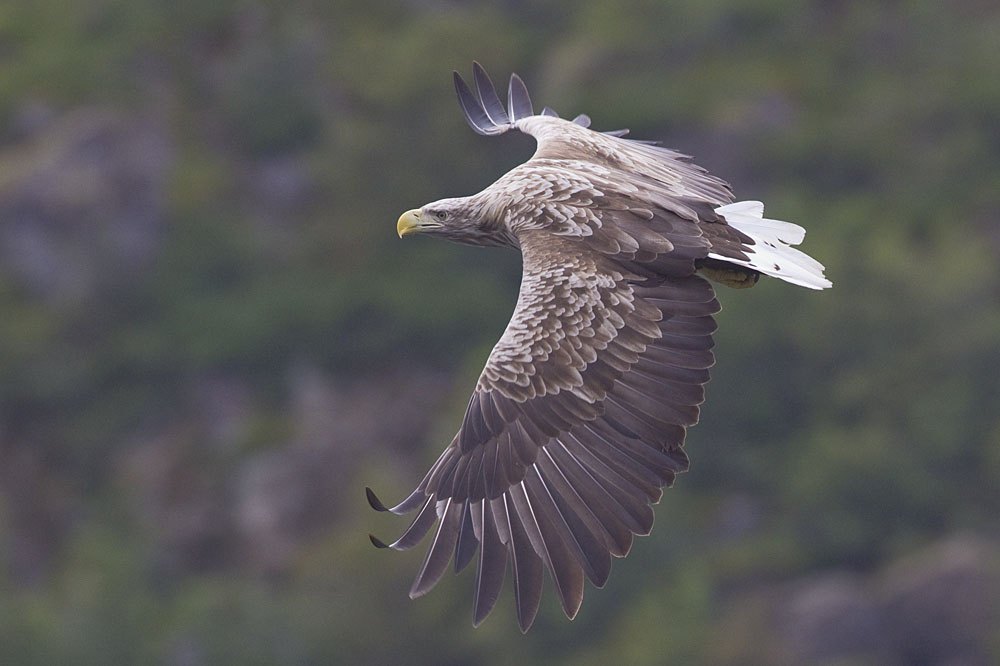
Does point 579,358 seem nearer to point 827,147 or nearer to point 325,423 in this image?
point 325,423

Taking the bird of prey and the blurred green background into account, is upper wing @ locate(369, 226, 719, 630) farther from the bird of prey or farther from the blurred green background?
the blurred green background

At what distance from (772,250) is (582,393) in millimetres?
1630

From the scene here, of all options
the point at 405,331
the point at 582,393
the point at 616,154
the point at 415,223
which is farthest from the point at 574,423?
the point at 405,331

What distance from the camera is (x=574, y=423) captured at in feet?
37.7

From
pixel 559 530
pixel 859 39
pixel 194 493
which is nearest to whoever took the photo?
pixel 559 530

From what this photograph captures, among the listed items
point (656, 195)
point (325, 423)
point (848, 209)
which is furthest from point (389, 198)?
point (656, 195)

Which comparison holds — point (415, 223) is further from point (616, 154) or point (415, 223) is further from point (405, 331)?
point (405, 331)

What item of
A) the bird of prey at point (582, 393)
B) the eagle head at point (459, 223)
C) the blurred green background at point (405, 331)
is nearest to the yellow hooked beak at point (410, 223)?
the eagle head at point (459, 223)

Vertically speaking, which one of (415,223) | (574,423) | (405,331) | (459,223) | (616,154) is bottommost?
(574,423)

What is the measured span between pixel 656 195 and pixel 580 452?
1.93 meters

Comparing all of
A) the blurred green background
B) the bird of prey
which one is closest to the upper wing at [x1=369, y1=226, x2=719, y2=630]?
the bird of prey

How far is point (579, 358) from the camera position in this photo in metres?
11.6

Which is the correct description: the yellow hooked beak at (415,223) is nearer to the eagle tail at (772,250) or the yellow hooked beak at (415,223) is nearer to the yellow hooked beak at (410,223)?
the yellow hooked beak at (410,223)

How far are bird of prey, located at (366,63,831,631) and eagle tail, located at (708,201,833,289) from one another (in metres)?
0.02
